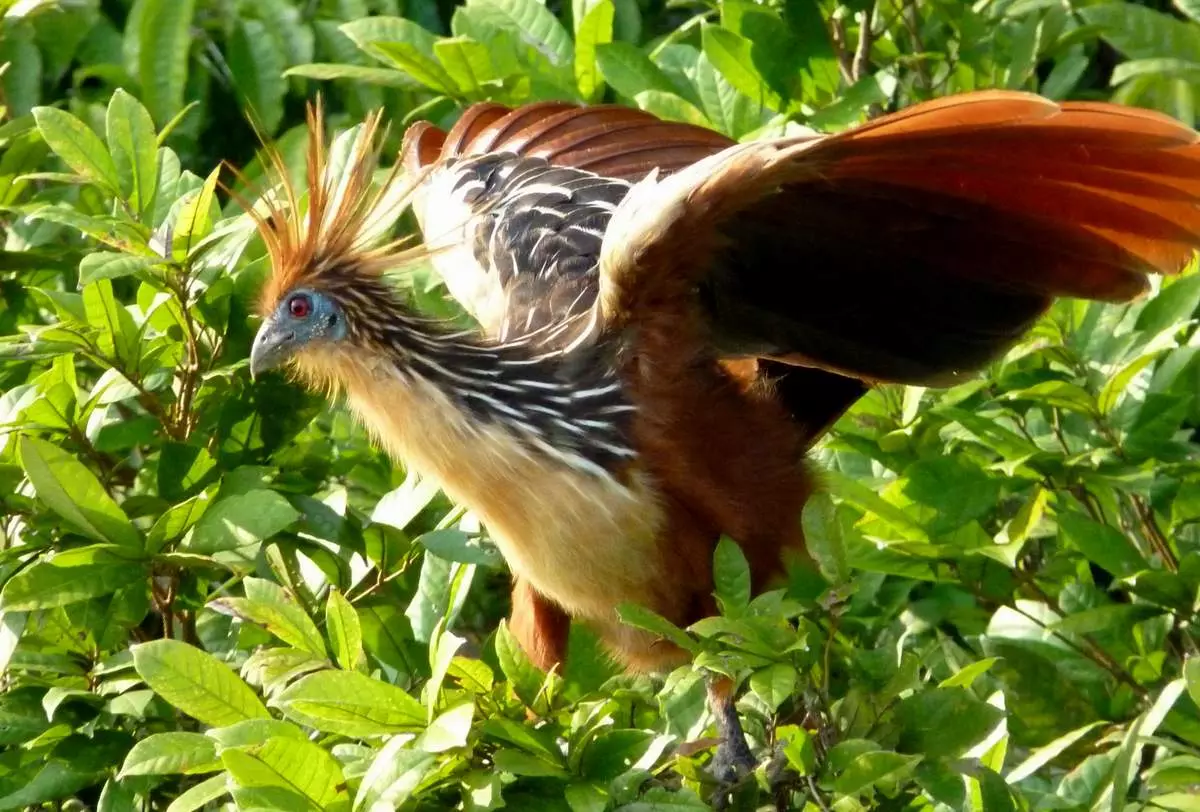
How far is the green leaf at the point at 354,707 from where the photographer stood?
2.44 metres

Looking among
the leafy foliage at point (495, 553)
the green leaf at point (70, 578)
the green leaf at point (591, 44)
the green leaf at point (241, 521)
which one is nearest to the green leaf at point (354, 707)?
the leafy foliage at point (495, 553)

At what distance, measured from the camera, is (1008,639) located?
3.40 m

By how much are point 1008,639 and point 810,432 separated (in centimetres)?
70

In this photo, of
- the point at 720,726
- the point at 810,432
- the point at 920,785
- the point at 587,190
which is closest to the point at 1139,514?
the point at 810,432

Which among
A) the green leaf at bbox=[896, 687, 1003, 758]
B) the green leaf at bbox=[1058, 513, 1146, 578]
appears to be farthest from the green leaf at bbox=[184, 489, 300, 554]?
the green leaf at bbox=[1058, 513, 1146, 578]

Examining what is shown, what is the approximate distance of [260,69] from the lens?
4.60 metres

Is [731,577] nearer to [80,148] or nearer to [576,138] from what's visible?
[80,148]

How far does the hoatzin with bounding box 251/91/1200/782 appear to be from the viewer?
3139 millimetres

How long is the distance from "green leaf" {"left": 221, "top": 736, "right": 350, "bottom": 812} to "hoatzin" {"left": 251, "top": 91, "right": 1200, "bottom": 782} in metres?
1.00

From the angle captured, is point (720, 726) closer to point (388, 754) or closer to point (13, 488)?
point (388, 754)

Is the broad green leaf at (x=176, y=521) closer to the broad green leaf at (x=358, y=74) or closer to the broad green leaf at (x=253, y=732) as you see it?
the broad green leaf at (x=253, y=732)

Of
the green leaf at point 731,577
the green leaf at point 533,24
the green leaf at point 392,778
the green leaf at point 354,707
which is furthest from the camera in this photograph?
the green leaf at point 533,24

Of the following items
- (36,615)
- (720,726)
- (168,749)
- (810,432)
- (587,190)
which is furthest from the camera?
(587,190)

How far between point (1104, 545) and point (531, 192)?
172 centimetres
